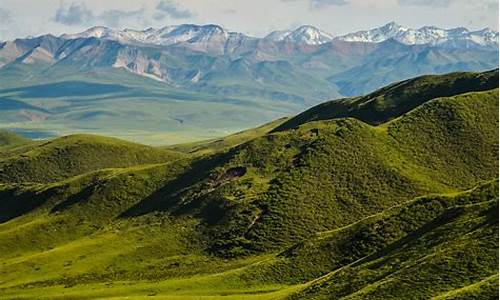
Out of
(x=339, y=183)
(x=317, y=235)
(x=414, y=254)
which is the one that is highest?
(x=339, y=183)

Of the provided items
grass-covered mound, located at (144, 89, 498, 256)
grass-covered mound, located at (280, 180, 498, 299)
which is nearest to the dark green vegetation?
grass-covered mound, located at (280, 180, 498, 299)

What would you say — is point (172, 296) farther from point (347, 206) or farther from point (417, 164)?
point (417, 164)

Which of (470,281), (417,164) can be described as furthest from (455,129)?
(470,281)

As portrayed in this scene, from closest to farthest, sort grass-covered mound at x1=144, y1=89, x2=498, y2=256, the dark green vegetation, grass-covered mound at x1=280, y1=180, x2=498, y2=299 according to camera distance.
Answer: grass-covered mound at x1=280, y1=180, x2=498, y2=299, the dark green vegetation, grass-covered mound at x1=144, y1=89, x2=498, y2=256

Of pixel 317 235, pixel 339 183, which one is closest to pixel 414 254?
pixel 317 235

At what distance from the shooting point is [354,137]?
652 ft

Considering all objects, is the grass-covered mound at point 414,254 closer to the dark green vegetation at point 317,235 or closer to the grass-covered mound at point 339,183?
the dark green vegetation at point 317,235

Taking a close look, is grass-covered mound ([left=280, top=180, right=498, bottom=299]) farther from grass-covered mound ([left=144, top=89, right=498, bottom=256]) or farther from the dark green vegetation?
grass-covered mound ([left=144, top=89, right=498, bottom=256])

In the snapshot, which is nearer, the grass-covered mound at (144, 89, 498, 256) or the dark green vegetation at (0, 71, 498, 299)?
the dark green vegetation at (0, 71, 498, 299)

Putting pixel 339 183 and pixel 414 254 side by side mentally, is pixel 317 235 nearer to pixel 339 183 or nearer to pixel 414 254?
pixel 339 183

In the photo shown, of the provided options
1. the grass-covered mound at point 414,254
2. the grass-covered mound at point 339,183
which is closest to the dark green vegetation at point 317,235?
the grass-covered mound at point 414,254

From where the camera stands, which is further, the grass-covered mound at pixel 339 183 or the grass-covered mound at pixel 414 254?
the grass-covered mound at pixel 339 183

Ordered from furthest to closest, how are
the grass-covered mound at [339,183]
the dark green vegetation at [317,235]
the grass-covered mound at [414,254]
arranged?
the grass-covered mound at [339,183] < the dark green vegetation at [317,235] < the grass-covered mound at [414,254]

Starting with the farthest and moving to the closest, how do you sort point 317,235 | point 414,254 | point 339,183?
point 339,183
point 317,235
point 414,254
